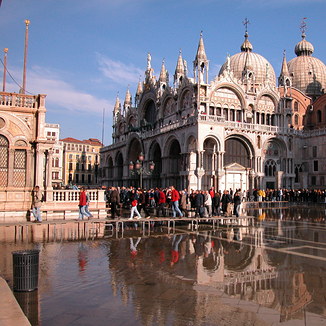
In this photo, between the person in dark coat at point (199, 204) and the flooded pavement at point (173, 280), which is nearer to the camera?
the flooded pavement at point (173, 280)

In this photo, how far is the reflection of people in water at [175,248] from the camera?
10.6m

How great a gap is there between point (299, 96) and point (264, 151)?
1753 cm

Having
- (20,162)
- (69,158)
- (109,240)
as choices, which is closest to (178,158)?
(20,162)

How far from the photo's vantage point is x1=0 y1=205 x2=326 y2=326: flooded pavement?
632 cm

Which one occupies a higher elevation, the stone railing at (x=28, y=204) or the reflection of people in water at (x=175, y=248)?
the stone railing at (x=28, y=204)

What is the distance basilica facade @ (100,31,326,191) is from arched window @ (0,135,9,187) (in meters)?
17.5

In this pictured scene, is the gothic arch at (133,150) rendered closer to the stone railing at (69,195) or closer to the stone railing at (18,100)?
the stone railing at (69,195)

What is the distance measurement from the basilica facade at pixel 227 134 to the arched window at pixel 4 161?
1751 cm

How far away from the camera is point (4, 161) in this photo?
21531mm

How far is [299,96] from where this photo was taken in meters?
59.2

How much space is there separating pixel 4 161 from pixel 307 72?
2297 inches

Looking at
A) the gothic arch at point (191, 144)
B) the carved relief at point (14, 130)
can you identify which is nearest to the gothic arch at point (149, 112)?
the gothic arch at point (191, 144)

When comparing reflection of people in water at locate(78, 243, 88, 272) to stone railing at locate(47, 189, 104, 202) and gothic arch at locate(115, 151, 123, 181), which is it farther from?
gothic arch at locate(115, 151, 123, 181)

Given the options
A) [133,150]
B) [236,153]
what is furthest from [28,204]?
[133,150]
